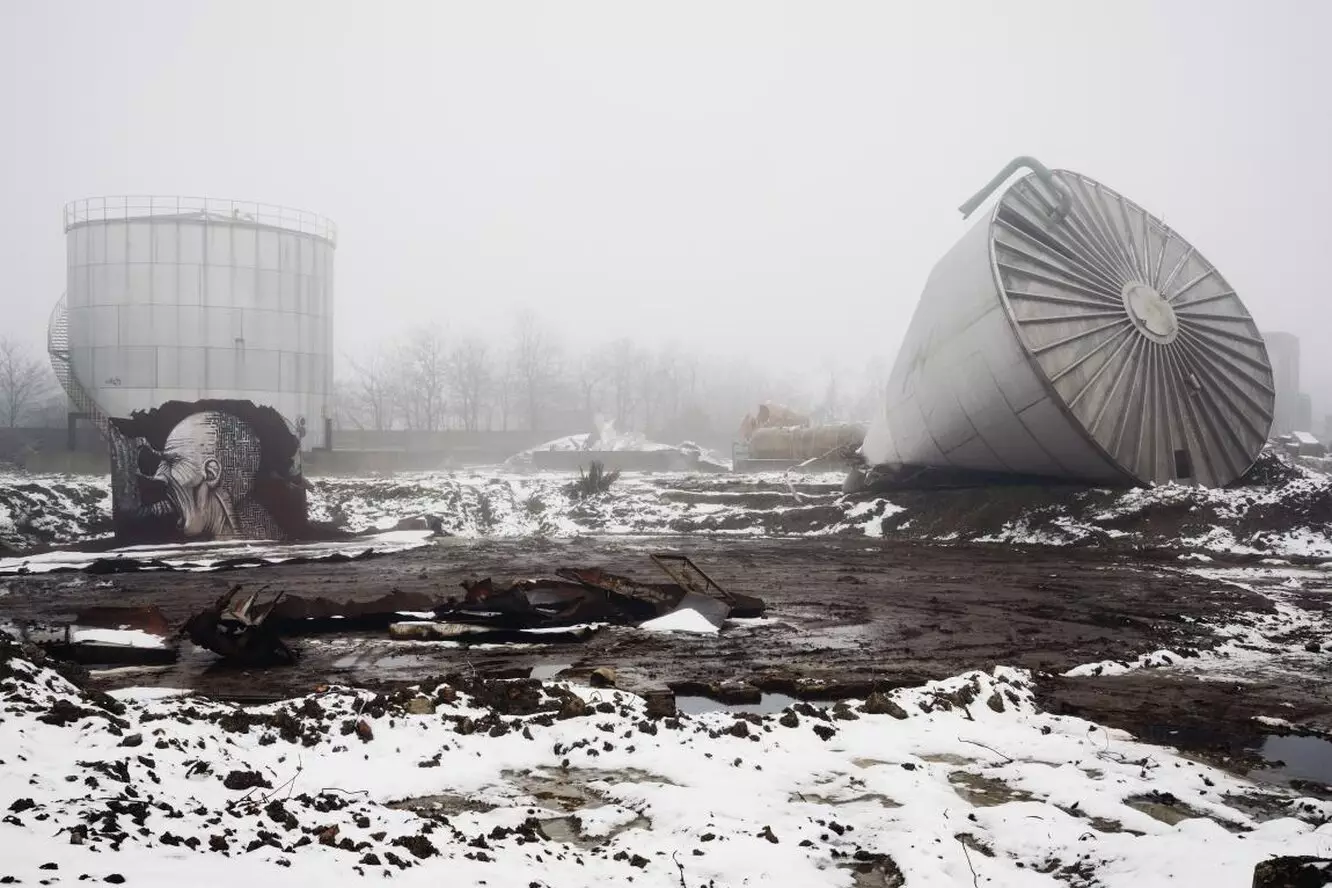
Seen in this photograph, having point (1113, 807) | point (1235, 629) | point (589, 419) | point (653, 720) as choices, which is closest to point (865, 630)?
point (1235, 629)

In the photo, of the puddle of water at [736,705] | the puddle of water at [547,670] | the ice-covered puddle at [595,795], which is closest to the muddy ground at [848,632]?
the puddle of water at [547,670]

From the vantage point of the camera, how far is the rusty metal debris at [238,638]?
8586mm

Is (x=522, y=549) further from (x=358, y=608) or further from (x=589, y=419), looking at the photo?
(x=589, y=419)

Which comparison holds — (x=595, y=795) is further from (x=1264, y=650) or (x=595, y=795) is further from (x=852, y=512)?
(x=852, y=512)

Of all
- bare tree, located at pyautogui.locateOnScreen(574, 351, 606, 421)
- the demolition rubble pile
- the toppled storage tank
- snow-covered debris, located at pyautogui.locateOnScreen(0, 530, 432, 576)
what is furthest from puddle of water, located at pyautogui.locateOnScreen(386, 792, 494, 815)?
bare tree, located at pyautogui.locateOnScreen(574, 351, 606, 421)

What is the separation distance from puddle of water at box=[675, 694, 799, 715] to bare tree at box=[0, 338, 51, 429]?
67.2 metres

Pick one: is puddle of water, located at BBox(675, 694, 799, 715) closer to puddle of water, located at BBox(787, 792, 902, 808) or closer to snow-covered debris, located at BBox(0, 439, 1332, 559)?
puddle of water, located at BBox(787, 792, 902, 808)

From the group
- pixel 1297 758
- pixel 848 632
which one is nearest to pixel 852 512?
pixel 848 632

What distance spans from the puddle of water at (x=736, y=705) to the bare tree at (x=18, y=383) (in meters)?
67.2

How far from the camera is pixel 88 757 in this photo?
14.5 feet

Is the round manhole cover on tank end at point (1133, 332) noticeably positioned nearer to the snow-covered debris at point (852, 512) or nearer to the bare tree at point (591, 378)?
the snow-covered debris at point (852, 512)

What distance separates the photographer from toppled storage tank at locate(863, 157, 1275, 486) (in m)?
19.8

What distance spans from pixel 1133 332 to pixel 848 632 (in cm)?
1371

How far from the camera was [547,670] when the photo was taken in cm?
843
